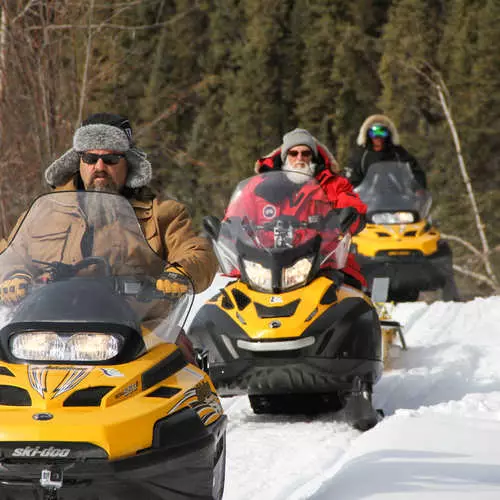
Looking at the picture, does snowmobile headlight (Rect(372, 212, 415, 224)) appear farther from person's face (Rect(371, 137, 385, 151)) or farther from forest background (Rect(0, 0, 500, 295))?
forest background (Rect(0, 0, 500, 295))

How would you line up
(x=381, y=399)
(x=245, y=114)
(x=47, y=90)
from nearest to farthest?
(x=381, y=399) → (x=47, y=90) → (x=245, y=114)

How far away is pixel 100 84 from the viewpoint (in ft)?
34.4

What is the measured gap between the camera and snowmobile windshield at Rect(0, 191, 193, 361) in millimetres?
3180

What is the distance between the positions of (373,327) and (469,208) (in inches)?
971

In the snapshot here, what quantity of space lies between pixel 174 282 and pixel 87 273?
25 centimetres

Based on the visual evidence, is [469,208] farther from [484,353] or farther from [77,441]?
[77,441]

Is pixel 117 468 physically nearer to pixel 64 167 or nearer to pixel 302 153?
pixel 64 167

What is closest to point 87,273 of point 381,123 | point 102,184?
point 102,184

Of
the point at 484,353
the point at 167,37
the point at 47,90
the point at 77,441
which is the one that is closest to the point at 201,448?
the point at 77,441

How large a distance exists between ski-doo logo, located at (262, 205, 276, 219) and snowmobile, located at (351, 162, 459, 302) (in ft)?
16.1

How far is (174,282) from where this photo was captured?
3.43 m

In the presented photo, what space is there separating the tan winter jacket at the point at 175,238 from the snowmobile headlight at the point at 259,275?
6.09 feet

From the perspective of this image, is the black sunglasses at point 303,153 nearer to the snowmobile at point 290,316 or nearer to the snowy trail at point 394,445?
the snowmobile at point 290,316

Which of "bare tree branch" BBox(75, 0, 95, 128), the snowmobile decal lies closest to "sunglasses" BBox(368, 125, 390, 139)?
"bare tree branch" BBox(75, 0, 95, 128)
